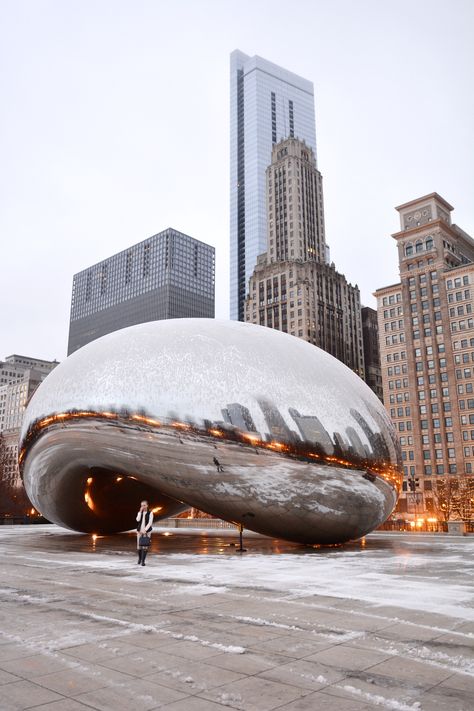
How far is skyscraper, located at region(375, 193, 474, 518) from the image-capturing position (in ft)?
315

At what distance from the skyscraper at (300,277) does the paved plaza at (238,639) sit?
4673 inches

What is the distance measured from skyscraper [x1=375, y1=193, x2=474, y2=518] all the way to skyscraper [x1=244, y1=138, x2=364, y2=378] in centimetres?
2420

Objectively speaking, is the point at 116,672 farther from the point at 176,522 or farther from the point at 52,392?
the point at 176,522

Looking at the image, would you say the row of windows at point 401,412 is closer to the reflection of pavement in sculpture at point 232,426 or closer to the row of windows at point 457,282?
the row of windows at point 457,282

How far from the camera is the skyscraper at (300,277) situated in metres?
132

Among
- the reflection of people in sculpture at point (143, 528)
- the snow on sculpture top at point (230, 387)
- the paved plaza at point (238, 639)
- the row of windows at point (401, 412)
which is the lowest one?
the paved plaza at point (238, 639)

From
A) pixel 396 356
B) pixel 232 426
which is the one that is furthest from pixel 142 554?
pixel 396 356

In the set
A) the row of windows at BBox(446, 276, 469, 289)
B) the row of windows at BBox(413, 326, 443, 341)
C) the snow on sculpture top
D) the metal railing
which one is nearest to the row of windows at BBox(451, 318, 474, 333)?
the row of windows at BBox(413, 326, 443, 341)

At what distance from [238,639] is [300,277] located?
130m

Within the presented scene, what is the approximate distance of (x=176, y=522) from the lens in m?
28.8

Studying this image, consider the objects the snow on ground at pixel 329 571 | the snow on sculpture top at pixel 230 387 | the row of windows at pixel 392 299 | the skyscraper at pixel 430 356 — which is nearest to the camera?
the snow on ground at pixel 329 571

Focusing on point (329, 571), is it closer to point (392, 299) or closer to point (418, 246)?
point (392, 299)

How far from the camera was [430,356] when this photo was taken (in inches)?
4026

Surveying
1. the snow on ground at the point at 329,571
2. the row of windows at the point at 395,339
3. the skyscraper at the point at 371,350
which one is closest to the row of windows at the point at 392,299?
the row of windows at the point at 395,339
